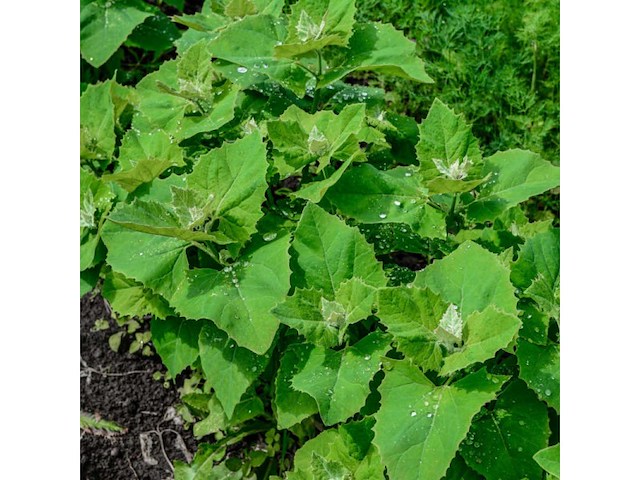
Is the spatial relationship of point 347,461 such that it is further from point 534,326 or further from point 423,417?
point 534,326

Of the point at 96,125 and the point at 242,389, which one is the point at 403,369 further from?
the point at 96,125

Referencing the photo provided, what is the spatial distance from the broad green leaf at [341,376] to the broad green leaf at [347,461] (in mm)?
141

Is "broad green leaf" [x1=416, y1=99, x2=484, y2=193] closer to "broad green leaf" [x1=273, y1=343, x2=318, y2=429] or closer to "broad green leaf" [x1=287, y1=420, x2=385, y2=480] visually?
"broad green leaf" [x1=273, y1=343, x2=318, y2=429]

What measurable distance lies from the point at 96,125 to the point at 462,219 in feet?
4.70

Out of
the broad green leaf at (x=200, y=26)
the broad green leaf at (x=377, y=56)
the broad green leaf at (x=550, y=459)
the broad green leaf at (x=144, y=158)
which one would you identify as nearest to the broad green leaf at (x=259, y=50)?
the broad green leaf at (x=377, y=56)

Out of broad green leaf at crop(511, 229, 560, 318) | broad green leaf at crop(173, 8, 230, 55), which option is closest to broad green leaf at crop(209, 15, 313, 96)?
broad green leaf at crop(173, 8, 230, 55)

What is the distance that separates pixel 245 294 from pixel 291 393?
0.31 m

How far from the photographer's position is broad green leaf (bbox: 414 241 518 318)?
6.43 feet

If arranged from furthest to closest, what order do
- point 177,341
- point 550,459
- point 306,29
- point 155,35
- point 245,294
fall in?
1. point 155,35
2. point 177,341
3. point 306,29
4. point 245,294
5. point 550,459

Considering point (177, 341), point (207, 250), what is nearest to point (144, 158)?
point (207, 250)

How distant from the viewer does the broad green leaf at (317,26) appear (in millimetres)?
2398

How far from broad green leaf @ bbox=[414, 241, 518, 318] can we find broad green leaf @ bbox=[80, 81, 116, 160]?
1.39 meters

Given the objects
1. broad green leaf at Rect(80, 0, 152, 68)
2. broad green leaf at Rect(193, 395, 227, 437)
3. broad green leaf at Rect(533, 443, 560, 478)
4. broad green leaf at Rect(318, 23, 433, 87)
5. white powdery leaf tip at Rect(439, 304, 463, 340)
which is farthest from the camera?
broad green leaf at Rect(80, 0, 152, 68)

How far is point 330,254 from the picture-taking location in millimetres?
2193
